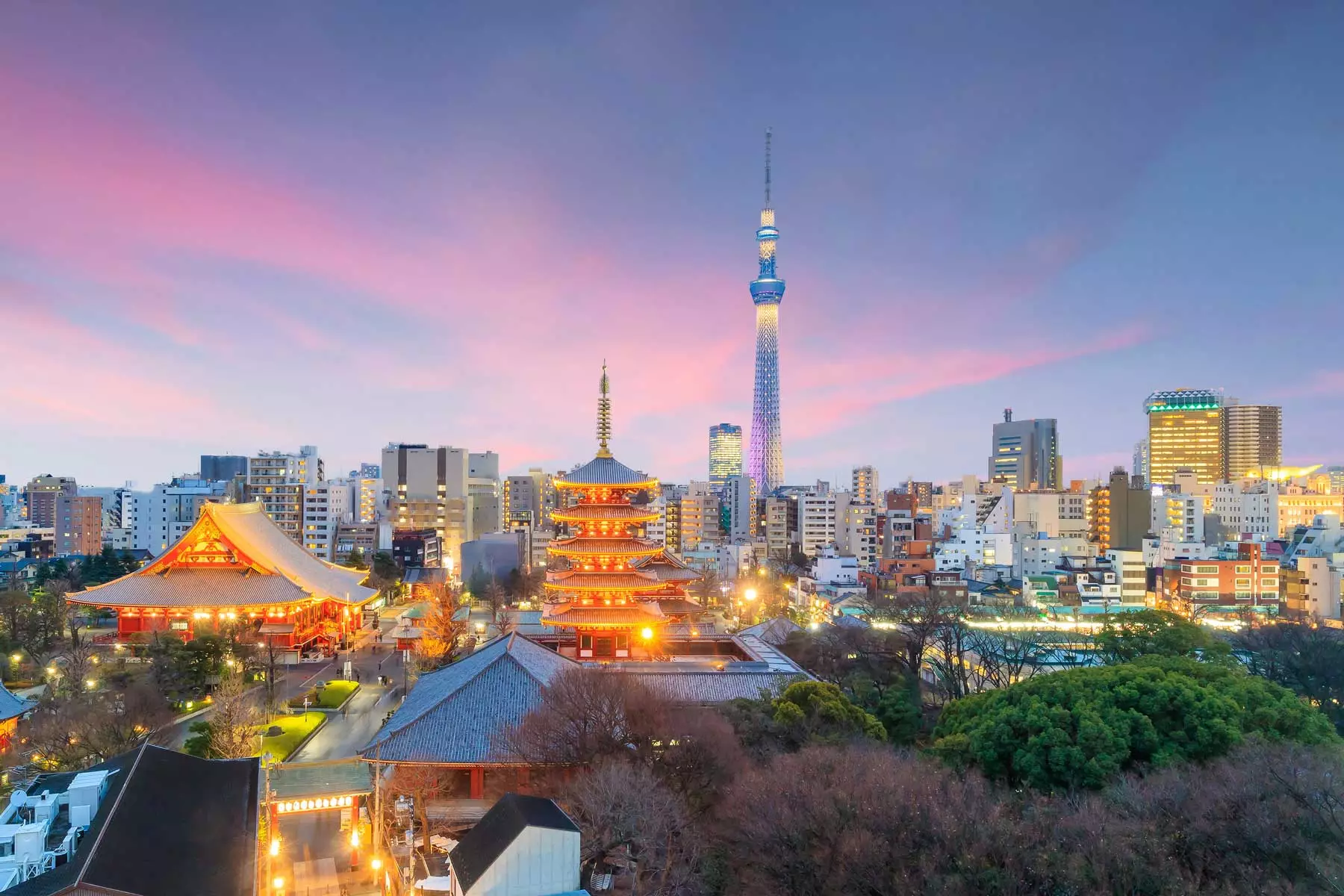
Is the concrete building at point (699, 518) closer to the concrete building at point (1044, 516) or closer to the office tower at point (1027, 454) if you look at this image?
the concrete building at point (1044, 516)

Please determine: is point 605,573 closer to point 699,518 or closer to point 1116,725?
point 1116,725

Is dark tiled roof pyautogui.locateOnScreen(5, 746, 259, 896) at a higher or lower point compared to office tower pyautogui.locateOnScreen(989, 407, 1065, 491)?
lower

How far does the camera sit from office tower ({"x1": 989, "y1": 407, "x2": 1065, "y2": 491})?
113125mm

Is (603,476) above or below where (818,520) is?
above

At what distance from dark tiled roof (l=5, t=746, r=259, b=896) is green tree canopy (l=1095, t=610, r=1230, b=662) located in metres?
23.7

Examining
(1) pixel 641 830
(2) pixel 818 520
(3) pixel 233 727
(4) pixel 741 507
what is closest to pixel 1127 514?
(2) pixel 818 520

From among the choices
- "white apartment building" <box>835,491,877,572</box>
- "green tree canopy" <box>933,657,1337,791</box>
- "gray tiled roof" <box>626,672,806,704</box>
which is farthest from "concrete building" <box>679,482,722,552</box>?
"green tree canopy" <box>933,657,1337,791</box>

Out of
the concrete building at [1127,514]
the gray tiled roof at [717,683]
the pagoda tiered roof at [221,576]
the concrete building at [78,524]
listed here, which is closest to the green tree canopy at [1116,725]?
the gray tiled roof at [717,683]

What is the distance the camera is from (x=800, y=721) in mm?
18953

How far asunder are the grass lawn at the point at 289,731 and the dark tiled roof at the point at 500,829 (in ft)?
34.8

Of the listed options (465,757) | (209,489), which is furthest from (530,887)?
(209,489)

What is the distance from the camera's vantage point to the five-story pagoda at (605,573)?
28828 millimetres

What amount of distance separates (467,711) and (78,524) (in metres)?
74.2

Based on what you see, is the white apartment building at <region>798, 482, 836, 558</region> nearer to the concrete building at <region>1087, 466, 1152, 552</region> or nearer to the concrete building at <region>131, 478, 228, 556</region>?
the concrete building at <region>1087, 466, 1152, 552</region>
